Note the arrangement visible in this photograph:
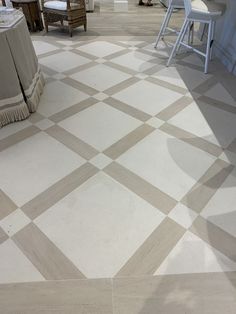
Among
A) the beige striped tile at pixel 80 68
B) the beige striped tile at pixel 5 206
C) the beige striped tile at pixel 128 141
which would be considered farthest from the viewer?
the beige striped tile at pixel 80 68

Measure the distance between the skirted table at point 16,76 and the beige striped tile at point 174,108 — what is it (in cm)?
112

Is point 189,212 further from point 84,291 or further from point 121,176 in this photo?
point 84,291

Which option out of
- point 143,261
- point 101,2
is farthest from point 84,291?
point 101,2

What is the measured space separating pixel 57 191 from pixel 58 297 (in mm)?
586

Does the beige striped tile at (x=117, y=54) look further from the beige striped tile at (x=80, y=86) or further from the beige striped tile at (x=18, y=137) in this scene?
the beige striped tile at (x=18, y=137)

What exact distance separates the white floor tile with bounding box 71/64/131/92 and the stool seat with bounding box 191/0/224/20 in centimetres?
92

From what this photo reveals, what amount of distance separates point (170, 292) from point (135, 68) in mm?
2469

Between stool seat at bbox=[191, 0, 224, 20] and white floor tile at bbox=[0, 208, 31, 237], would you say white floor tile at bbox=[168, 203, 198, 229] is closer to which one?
white floor tile at bbox=[0, 208, 31, 237]

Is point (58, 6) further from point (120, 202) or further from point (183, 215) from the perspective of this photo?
point (183, 215)

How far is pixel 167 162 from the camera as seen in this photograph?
1626 millimetres

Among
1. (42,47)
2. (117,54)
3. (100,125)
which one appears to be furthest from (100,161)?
(42,47)

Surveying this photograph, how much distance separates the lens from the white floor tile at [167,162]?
148 cm

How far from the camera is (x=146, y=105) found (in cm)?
220

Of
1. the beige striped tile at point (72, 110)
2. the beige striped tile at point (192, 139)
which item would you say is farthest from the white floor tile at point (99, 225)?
the beige striped tile at point (72, 110)
